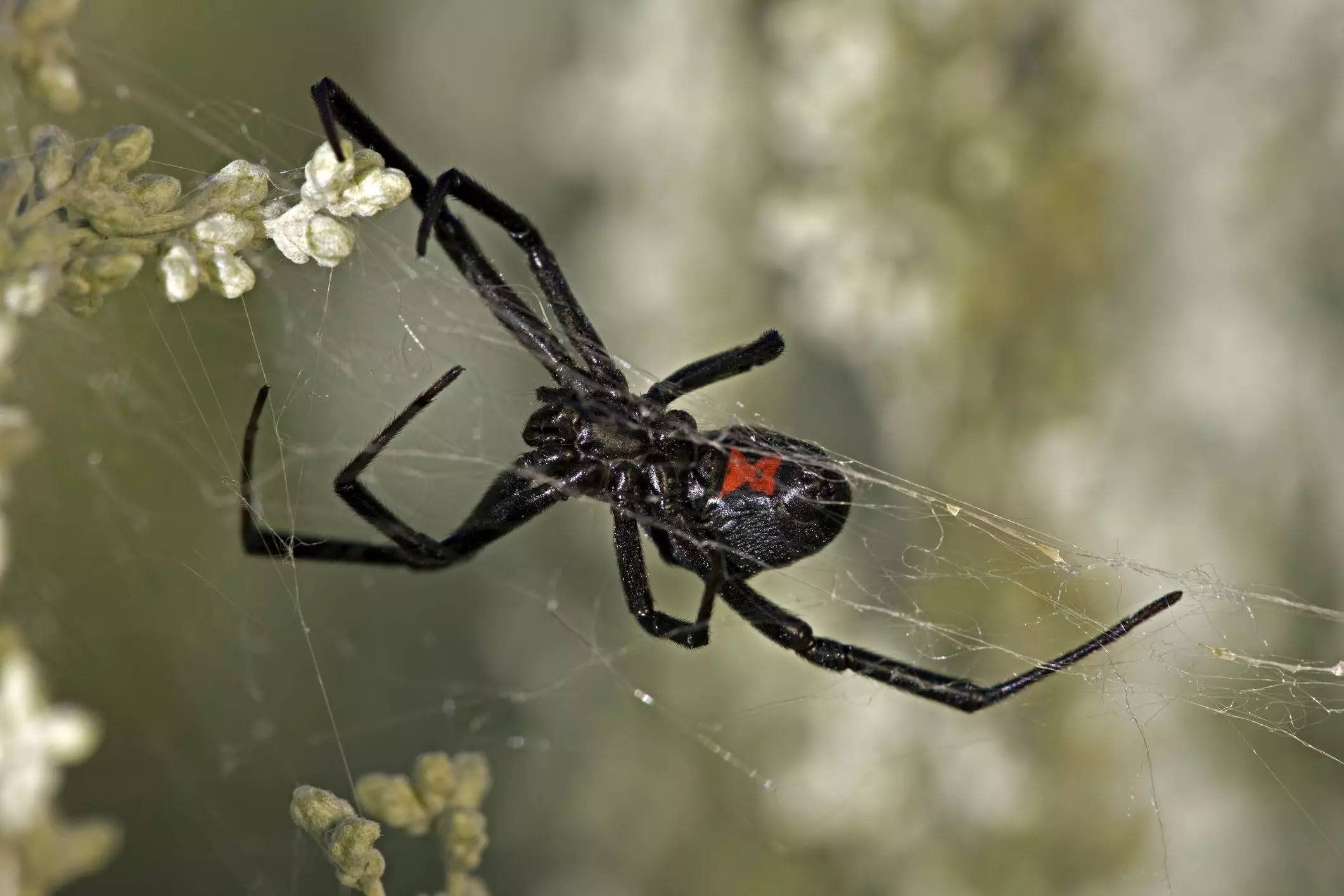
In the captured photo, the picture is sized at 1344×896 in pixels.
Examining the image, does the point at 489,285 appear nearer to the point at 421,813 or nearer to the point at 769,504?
the point at 769,504

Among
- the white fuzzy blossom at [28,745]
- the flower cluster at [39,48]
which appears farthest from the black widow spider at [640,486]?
the white fuzzy blossom at [28,745]

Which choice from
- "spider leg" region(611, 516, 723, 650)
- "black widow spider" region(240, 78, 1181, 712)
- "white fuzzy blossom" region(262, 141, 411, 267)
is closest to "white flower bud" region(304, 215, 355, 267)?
"white fuzzy blossom" region(262, 141, 411, 267)

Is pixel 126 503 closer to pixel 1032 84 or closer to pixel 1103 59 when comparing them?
pixel 1032 84

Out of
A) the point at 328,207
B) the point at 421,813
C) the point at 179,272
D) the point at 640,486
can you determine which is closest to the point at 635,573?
the point at 640,486

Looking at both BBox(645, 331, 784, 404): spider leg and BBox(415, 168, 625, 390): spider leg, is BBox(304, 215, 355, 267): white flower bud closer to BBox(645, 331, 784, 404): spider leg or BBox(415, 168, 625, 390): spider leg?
BBox(415, 168, 625, 390): spider leg

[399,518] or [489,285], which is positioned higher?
[489,285]

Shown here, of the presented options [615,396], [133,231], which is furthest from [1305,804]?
[133,231]
